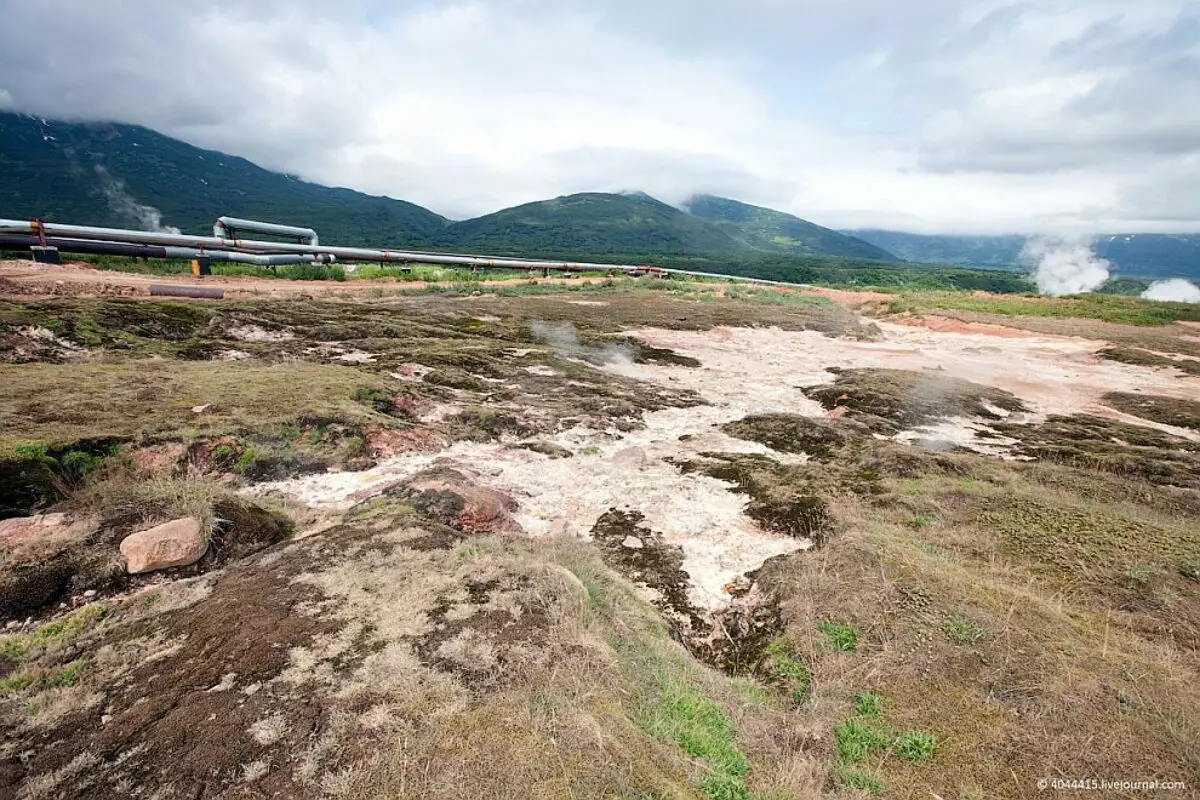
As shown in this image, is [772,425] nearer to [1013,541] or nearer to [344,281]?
[1013,541]

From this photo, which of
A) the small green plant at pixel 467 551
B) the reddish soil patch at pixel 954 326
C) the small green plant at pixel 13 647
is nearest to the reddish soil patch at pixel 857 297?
the reddish soil patch at pixel 954 326

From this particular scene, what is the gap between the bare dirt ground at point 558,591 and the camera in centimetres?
511

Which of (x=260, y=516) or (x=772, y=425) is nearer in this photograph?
(x=260, y=516)

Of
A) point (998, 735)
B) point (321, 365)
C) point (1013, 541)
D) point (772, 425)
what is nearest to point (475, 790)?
point (998, 735)

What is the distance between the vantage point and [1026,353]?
3569 cm

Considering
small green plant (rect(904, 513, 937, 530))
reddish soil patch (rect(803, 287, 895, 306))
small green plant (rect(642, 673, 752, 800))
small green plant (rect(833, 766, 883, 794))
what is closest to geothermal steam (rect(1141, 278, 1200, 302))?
reddish soil patch (rect(803, 287, 895, 306))

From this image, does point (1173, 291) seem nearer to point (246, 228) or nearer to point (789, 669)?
point (789, 669)

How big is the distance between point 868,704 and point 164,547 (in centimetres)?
1002

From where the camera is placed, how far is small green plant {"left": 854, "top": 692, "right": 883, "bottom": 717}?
6.65 meters

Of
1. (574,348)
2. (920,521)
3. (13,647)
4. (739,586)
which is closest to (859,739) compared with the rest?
(739,586)

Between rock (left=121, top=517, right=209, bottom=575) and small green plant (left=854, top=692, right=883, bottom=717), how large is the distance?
962 cm

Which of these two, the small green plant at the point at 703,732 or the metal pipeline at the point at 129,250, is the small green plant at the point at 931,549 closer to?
→ the small green plant at the point at 703,732

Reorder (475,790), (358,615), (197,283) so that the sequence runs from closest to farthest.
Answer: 1. (475,790)
2. (358,615)
3. (197,283)

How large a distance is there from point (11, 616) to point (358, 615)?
451cm
